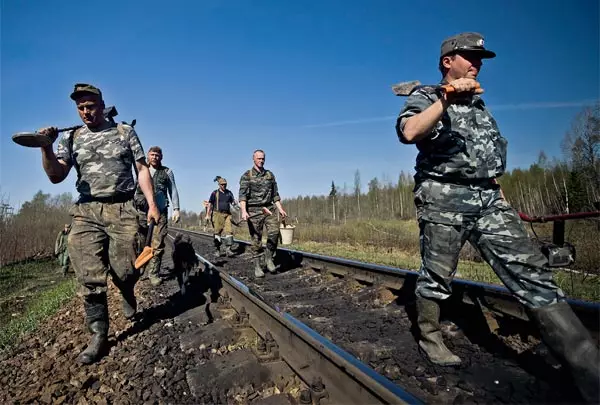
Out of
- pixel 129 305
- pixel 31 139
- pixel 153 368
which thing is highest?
pixel 31 139

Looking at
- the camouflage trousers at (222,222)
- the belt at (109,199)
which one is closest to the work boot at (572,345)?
the belt at (109,199)

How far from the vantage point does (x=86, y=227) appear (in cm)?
382

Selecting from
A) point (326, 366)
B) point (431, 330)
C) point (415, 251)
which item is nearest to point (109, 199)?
point (326, 366)

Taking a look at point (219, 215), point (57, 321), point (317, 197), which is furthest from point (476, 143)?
point (317, 197)

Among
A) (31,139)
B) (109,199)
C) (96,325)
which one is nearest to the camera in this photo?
(31,139)

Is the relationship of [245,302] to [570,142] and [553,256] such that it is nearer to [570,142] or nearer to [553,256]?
[553,256]

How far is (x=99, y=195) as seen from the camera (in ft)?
12.8

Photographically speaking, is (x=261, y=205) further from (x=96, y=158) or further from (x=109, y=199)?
(x=96, y=158)

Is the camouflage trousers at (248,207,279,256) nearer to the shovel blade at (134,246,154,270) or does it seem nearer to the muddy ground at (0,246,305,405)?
the muddy ground at (0,246,305,405)

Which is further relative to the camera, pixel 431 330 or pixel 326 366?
pixel 431 330

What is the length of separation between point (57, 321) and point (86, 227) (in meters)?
2.16

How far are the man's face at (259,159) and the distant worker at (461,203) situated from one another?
488cm

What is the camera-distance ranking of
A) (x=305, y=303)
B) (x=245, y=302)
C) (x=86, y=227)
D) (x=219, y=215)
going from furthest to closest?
(x=219, y=215) < (x=305, y=303) < (x=245, y=302) < (x=86, y=227)

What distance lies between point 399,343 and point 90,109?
3723mm
